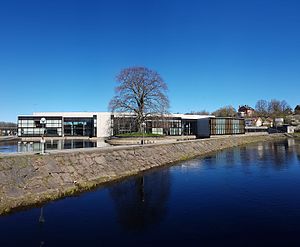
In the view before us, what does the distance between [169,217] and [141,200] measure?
4.14 m

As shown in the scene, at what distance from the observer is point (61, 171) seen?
73.2ft

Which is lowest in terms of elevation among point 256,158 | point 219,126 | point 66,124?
point 256,158

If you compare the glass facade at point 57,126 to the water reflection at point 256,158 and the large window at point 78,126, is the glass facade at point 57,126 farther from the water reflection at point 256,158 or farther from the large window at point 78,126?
the water reflection at point 256,158

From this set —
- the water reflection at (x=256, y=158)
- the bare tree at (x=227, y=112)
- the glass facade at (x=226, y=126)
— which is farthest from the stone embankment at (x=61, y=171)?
the bare tree at (x=227, y=112)

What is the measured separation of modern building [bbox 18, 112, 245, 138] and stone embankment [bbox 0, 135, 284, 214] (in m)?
44.6

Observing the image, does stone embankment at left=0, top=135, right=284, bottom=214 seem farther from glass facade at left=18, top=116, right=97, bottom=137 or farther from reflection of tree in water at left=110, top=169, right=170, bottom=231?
glass facade at left=18, top=116, right=97, bottom=137

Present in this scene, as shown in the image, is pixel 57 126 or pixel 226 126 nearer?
pixel 226 126

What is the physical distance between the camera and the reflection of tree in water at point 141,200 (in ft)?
50.2

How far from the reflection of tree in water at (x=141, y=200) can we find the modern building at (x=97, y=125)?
5091 centimetres

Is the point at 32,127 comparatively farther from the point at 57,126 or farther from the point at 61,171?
the point at 61,171

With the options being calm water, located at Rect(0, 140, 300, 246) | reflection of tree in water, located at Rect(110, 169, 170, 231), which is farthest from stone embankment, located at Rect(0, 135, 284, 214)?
reflection of tree in water, located at Rect(110, 169, 170, 231)

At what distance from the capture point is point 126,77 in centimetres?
6112

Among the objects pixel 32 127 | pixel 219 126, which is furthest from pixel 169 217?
pixel 32 127

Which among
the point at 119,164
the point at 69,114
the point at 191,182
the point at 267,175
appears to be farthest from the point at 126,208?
the point at 69,114
